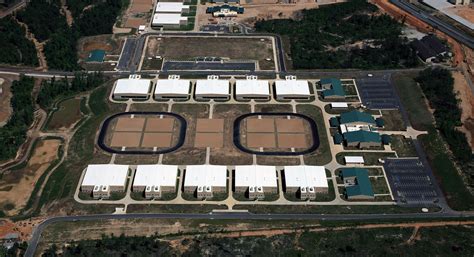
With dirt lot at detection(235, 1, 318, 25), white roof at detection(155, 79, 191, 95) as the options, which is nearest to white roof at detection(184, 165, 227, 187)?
white roof at detection(155, 79, 191, 95)

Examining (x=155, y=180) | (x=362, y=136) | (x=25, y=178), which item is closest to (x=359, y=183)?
(x=362, y=136)

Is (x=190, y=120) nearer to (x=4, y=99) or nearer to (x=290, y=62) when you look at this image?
(x=290, y=62)

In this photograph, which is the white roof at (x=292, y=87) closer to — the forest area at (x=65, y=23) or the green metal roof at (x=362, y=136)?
the green metal roof at (x=362, y=136)

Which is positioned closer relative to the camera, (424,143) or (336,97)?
(424,143)

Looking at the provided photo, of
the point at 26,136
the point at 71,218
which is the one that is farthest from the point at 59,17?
the point at 71,218

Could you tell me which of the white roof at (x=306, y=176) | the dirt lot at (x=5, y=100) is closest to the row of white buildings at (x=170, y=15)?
the dirt lot at (x=5, y=100)

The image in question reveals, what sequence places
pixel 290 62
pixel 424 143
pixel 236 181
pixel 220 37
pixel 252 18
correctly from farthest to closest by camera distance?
pixel 252 18 < pixel 220 37 < pixel 290 62 < pixel 424 143 < pixel 236 181

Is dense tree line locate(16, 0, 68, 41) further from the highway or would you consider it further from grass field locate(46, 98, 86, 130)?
the highway
